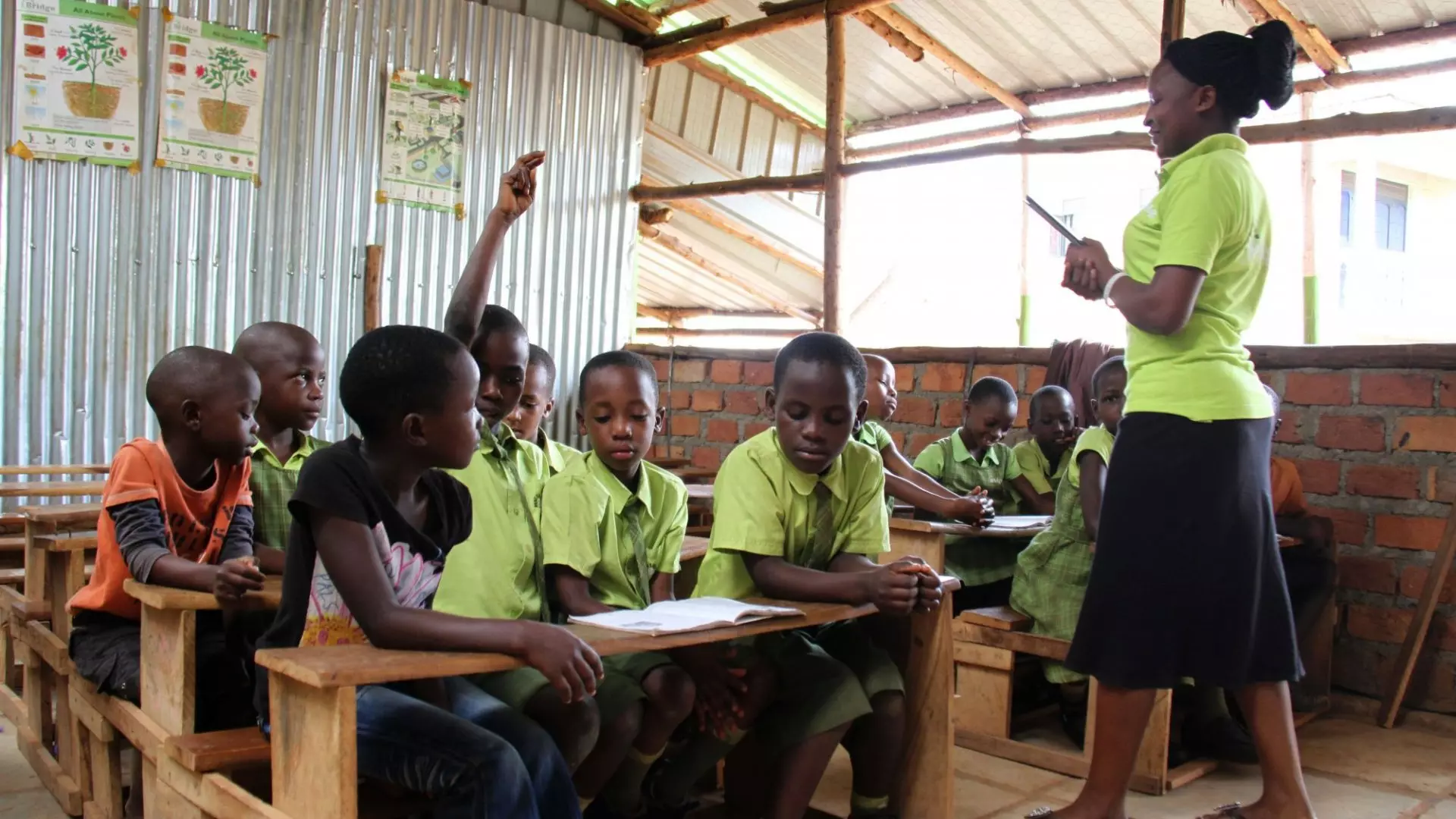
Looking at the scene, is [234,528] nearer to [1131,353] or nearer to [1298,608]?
[1131,353]

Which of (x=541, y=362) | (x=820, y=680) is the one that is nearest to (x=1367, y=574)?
(x=820, y=680)

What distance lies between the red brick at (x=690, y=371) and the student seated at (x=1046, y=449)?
7.34 ft

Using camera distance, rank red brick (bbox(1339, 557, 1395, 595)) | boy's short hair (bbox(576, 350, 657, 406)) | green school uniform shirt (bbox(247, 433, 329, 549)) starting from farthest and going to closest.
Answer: red brick (bbox(1339, 557, 1395, 595)) → green school uniform shirt (bbox(247, 433, 329, 549)) → boy's short hair (bbox(576, 350, 657, 406))

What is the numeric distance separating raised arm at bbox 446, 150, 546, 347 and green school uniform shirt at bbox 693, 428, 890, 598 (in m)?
0.76

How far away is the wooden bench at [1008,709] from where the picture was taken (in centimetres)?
317

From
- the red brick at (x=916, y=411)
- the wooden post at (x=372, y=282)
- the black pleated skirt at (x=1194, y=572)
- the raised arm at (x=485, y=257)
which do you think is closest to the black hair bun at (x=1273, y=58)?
the black pleated skirt at (x=1194, y=572)

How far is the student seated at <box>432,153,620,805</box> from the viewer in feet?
6.74

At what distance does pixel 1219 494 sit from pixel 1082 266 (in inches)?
21.4

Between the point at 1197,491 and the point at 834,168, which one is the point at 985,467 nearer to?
the point at 1197,491

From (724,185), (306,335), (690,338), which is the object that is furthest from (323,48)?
(690,338)

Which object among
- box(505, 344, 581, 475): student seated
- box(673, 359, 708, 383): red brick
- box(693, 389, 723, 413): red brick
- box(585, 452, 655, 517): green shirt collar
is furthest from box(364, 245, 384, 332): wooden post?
box(585, 452, 655, 517): green shirt collar

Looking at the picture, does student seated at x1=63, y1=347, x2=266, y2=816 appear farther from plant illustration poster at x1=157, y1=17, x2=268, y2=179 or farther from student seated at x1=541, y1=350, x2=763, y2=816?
plant illustration poster at x1=157, y1=17, x2=268, y2=179

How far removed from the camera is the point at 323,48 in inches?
237

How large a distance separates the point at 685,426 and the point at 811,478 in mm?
4198
